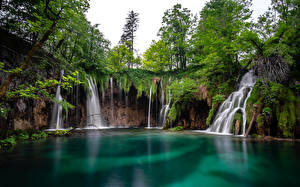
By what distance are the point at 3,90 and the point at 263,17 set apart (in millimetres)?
13332

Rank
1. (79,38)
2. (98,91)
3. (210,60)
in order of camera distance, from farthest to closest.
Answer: (98,91) → (79,38) → (210,60)

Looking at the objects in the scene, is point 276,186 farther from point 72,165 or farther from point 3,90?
point 3,90

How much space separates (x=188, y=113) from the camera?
12812mm

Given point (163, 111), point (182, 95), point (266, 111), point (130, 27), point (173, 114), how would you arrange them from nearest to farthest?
point (266, 111) → point (173, 114) → point (182, 95) → point (163, 111) → point (130, 27)

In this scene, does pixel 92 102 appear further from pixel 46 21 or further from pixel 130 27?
pixel 130 27

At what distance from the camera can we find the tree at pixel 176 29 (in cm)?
1909

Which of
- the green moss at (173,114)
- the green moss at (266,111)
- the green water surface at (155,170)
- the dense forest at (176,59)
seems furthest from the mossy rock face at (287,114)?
the green moss at (173,114)

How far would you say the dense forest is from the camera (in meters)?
5.23

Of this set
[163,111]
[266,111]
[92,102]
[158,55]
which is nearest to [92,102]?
[92,102]

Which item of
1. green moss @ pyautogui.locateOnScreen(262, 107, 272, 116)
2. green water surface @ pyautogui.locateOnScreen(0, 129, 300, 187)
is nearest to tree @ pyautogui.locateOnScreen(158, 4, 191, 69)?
green moss @ pyautogui.locateOnScreen(262, 107, 272, 116)

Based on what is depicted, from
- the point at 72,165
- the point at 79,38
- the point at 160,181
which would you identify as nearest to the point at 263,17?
the point at 160,181

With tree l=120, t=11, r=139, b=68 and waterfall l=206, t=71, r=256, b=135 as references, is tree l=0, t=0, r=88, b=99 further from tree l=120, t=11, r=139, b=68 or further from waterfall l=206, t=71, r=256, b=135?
tree l=120, t=11, r=139, b=68

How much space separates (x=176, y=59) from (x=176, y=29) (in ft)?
13.9

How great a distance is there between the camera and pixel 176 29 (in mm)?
19938
